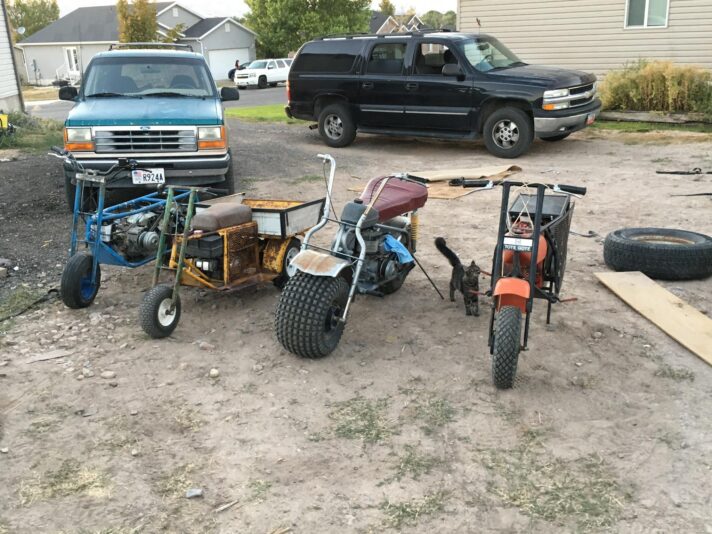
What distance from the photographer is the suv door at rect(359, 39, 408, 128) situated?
12891mm

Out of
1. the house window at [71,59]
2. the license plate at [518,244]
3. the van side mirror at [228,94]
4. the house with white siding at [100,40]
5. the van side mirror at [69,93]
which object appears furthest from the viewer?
the house window at [71,59]

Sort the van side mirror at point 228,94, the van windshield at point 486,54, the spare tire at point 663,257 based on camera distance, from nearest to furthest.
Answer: the spare tire at point 663,257, the van side mirror at point 228,94, the van windshield at point 486,54

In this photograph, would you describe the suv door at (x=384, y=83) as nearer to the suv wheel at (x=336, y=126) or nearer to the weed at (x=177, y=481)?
the suv wheel at (x=336, y=126)

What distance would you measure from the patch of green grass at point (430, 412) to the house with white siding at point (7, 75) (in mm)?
18208

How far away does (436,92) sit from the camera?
1252cm

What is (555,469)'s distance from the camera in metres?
3.63

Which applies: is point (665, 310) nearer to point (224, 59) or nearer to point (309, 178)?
point (309, 178)

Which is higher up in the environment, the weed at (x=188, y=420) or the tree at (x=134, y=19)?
the tree at (x=134, y=19)

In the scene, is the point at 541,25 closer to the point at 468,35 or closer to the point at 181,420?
the point at 468,35

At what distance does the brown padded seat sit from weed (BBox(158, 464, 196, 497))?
7.44ft

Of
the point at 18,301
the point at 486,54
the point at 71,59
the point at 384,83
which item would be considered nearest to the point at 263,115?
the point at 384,83

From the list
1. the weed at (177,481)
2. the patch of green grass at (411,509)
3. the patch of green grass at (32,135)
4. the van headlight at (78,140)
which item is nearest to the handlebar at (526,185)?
the patch of green grass at (411,509)

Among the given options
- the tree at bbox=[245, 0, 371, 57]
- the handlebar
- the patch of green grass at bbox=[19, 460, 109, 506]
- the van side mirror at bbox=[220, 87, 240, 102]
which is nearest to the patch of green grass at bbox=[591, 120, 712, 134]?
the van side mirror at bbox=[220, 87, 240, 102]

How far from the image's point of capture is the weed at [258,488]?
3.45m
